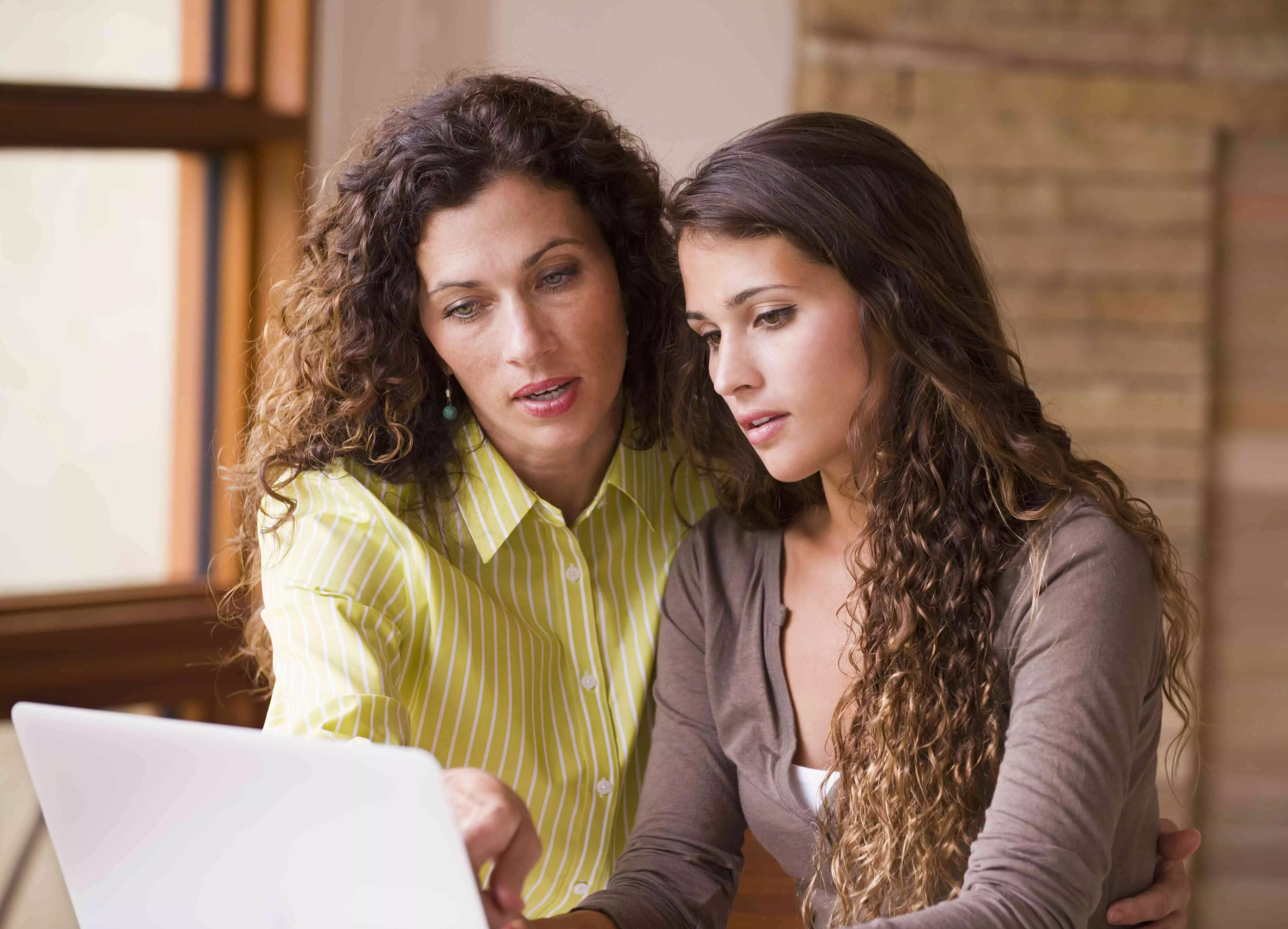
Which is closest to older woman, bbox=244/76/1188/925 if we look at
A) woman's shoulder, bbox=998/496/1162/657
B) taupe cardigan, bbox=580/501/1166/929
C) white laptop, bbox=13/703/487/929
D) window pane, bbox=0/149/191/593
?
taupe cardigan, bbox=580/501/1166/929

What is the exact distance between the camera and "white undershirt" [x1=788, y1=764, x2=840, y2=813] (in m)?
1.35

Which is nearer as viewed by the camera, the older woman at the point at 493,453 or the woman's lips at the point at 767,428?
the woman's lips at the point at 767,428

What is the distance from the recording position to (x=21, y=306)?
2.53 meters

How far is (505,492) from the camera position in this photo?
154cm

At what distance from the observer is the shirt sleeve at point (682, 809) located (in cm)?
133

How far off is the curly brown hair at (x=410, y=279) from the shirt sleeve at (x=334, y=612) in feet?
0.13

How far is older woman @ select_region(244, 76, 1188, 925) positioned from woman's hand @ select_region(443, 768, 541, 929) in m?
0.38

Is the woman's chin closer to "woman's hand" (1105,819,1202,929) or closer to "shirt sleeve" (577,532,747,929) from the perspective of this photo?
"shirt sleeve" (577,532,747,929)

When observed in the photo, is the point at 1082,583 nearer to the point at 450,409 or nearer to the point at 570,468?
the point at 570,468

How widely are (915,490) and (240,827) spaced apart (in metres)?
0.71

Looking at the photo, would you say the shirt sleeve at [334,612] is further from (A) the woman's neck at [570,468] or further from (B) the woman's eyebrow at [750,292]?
(B) the woman's eyebrow at [750,292]

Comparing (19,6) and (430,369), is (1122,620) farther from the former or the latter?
(19,6)

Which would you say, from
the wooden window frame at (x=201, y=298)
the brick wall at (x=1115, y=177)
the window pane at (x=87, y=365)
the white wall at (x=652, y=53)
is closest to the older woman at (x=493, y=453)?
the wooden window frame at (x=201, y=298)

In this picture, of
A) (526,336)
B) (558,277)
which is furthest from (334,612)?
(558,277)
